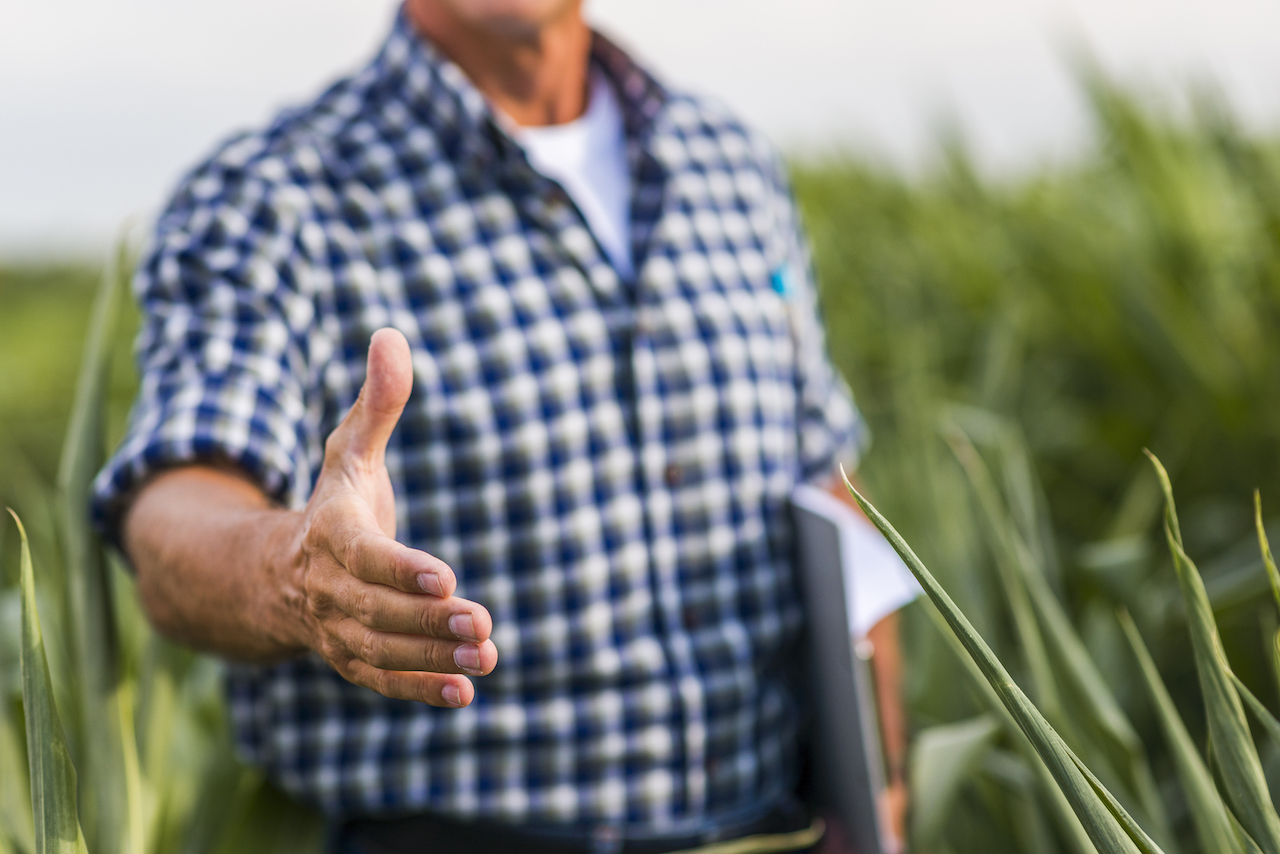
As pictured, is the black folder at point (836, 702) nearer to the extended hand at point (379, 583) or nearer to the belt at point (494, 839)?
the belt at point (494, 839)

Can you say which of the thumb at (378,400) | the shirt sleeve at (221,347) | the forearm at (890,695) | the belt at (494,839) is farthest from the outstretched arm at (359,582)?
the forearm at (890,695)

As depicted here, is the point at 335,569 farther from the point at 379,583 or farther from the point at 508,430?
the point at 508,430

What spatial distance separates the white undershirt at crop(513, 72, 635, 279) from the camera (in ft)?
2.71

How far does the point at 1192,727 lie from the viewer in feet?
3.25

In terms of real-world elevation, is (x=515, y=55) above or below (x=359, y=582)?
above

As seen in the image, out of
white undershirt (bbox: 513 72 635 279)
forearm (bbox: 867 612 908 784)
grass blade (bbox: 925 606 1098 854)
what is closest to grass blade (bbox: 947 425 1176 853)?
grass blade (bbox: 925 606 1098 854)

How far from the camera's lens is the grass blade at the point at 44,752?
1.39 feet

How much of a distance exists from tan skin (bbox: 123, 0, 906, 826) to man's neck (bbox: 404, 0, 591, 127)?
2 centimetres

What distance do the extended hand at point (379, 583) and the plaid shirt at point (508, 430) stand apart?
25cm

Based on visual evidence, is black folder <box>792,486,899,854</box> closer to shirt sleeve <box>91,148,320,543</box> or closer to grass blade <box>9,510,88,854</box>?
shirt sleeve <box>91,148,320,543</box>

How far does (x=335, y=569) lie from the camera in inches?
14.4

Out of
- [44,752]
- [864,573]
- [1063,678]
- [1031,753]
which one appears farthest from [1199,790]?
[44,752]

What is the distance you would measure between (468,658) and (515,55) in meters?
0.60

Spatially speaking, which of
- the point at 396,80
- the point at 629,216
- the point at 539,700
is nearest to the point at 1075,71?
the point at 629,216
